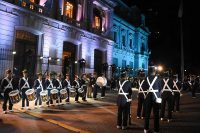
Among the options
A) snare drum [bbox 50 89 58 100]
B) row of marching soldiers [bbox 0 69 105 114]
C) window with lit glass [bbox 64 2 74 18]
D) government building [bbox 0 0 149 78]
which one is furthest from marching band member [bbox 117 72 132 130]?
window with lit glass [bbox 64 2 74 18]

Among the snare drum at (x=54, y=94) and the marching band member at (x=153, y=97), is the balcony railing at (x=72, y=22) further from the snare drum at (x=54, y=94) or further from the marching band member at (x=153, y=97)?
the marching band member at (x=153, y=97)

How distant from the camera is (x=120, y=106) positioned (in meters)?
10.0

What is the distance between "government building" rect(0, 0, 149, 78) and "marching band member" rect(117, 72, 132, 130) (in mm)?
12698

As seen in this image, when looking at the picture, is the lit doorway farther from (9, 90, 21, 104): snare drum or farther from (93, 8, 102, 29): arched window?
(93, 8, 102, 29): arched window

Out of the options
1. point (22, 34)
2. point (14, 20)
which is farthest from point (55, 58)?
point (14, 20)

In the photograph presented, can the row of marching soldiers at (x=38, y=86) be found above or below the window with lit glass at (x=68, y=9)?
below

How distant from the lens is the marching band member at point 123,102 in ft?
32.8

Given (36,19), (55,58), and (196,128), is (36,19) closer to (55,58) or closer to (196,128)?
(55,58)

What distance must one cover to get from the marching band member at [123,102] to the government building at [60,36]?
12.7m

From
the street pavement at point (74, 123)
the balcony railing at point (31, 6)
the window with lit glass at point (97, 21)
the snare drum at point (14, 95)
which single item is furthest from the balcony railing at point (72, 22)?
the street pavement at point (74, 123)

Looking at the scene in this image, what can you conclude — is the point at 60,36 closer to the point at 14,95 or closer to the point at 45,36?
the point at 45,36

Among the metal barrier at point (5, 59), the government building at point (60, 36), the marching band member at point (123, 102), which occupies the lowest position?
the marching band member at point (123, 102)

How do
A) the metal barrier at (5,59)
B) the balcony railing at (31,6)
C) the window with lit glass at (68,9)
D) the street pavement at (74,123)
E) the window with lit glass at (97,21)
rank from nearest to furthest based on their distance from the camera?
the street pavement at (74,123) < the metal barrier at (5,59) < the balcony railing at (31,6) < the window with lit glass at (68,9) < the window with lit glass at (97,21)

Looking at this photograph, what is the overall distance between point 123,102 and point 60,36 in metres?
17.8
